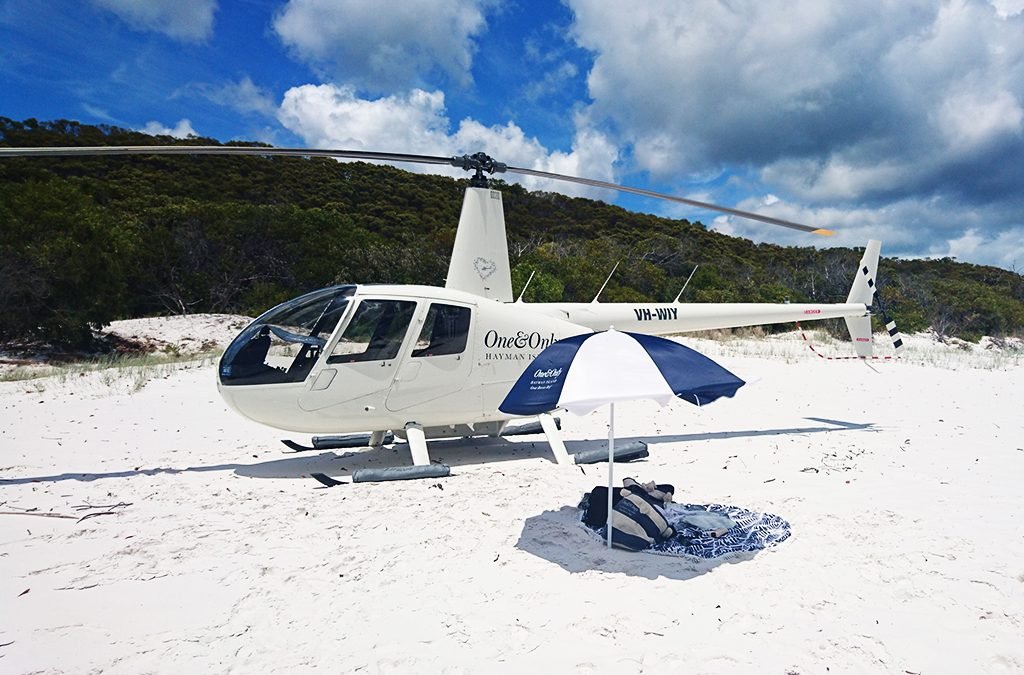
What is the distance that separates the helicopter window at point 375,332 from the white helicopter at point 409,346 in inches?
0.4

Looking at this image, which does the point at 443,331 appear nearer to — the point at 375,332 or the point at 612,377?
the point at 375,332

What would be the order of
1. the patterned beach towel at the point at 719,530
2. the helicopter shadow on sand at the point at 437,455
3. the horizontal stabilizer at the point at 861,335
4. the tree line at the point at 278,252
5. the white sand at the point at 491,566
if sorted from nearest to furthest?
the white sand at the point at 491,566 < the patterned beach towel at the point at 719,530 < the helicopter shadow on sand at the point at 437,455 < the horizontal stabilizer at the point at 861,335 < the tree line at the point at 278,252

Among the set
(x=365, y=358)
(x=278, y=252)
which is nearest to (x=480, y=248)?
(x=365, y=358)

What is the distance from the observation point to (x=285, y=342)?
20.6ft

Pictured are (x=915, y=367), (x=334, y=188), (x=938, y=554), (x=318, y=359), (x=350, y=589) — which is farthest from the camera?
(x=334, y=188)

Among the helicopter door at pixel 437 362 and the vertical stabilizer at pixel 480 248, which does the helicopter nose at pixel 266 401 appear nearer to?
the helicopter door at pixel 437 362

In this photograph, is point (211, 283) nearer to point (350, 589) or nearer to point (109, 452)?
point (109, 452)

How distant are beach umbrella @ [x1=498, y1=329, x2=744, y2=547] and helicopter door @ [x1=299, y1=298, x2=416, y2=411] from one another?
256cm

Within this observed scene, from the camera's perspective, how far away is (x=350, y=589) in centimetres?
384

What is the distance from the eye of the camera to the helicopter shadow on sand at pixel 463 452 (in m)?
6.91

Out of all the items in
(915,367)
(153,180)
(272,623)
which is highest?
(153,180)

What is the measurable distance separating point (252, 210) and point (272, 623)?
28.7 metres

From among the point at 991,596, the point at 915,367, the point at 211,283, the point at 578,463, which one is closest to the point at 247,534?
the point at 578,463

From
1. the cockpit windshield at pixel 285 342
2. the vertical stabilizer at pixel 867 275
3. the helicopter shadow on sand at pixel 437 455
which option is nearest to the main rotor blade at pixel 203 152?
the cockpit windshield at pixel 285 342
